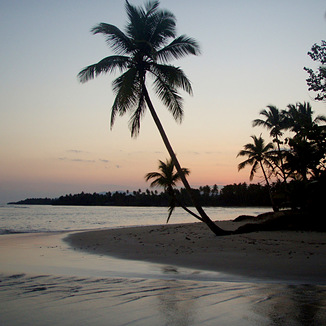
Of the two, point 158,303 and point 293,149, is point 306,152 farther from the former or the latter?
point 158,303

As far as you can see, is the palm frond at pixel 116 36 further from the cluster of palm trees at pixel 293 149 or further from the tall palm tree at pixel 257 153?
the tall palm tree at pixel 257 153

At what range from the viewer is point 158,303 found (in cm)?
434

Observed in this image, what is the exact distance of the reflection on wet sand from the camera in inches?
143

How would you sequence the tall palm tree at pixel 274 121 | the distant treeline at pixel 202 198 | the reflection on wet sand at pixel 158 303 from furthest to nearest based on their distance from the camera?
the distant treeline at pixel 202 198, the tall palm tree at pixel 274 121, the reflection on wet sand at pixel 158 303

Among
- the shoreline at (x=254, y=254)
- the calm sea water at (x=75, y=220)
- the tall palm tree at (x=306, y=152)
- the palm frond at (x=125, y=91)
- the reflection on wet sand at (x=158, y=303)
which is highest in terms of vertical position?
the palm frond at (x=125, y=91)

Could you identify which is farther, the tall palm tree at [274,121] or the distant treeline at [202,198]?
the distant treeline at [202,198]

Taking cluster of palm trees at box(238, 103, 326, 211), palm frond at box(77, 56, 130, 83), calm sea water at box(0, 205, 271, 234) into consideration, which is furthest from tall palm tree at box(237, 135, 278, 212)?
palm frond at box(77, 56, 130, 83)

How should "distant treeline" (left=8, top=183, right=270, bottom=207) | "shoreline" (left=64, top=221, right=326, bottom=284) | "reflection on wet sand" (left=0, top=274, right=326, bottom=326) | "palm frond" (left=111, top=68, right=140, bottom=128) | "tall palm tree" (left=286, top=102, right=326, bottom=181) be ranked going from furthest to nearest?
1. "distant treeline" (left=8, top=183, right=270, bottom=207)
2. "tall palm tree" (left=286, top=102, right=326, bottom=181)
3. "palm frond" (left=111, top=68, right=140, bottom=128)
4. "shoreline" (left=64, top=221, right=326, bottom=284)
5. "reflection on wet sand" (left=0, top=274, right=326, bottom=326)

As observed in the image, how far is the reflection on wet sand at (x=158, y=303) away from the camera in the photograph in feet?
11.9

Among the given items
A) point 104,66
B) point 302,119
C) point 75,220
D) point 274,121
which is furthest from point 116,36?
point 75,220

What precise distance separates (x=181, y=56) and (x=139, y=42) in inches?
78.8

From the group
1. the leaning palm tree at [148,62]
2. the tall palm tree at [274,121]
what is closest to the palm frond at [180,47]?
the leaning palm tree at [148,62]

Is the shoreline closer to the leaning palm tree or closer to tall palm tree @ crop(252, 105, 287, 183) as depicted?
the leaning palm tree

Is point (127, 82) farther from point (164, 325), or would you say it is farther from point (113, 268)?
point (164, 325)
